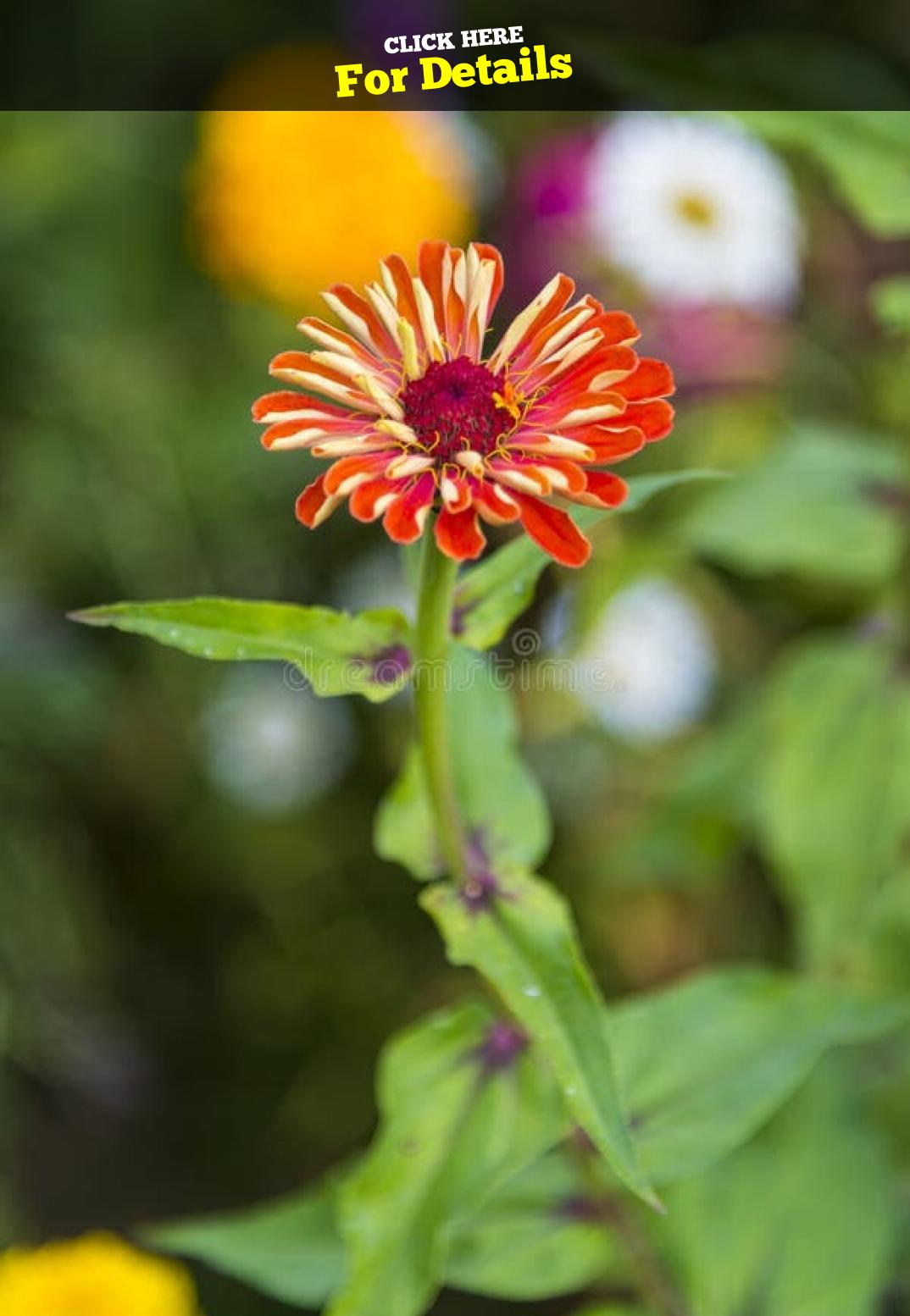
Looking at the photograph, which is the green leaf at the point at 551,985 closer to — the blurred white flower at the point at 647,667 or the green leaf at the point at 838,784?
the green leaf at the point at 838,784

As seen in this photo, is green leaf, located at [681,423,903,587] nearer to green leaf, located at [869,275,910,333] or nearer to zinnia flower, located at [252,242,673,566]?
green leaf, located at [869,275,910,333]

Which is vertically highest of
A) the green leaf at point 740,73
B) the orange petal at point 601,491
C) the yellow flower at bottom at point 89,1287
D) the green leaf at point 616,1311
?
the green leaf at point 740,73

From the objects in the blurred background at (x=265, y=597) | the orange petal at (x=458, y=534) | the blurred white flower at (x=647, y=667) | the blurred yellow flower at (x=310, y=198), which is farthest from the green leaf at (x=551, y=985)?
the blurred yellow flower at (x=310, y=198)

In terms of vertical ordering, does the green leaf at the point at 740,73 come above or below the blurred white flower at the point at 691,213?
below

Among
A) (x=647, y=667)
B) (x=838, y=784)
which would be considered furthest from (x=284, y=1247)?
(x=647, y=667)

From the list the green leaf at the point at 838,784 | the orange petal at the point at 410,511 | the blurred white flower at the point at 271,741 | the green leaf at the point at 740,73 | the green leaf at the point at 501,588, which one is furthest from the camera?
the blurred white flower at the point at 271,741

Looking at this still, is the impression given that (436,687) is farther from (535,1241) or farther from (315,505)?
(535,1241)

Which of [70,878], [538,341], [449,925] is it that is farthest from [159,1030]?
[538,341]
